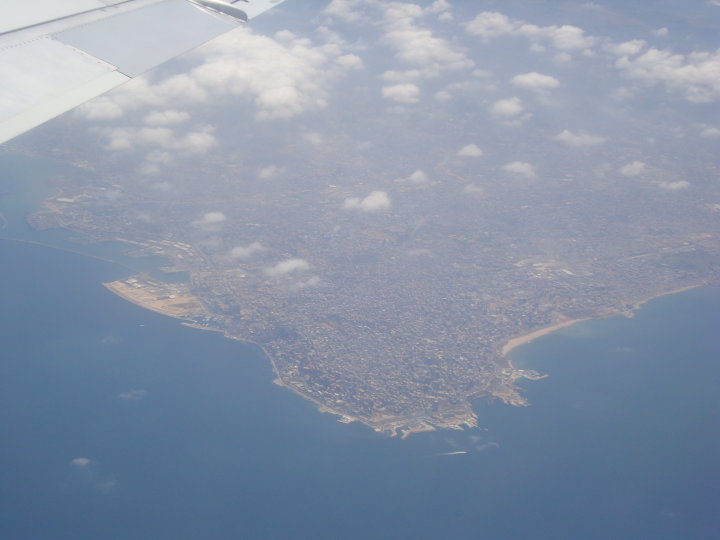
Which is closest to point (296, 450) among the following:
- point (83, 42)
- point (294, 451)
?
point (294, 451)

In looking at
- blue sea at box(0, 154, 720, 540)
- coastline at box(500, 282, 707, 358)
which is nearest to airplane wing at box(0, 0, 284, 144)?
blue sea at box(0, 154, 720, 540)

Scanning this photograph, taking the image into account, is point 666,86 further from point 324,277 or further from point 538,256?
point 324,277

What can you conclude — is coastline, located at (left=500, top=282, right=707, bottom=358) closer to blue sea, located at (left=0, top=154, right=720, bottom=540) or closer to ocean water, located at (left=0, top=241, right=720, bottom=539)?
blue sea, located at (left=0, top=154, right=720, bottom=540)

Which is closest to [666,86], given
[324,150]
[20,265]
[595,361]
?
[324,150]

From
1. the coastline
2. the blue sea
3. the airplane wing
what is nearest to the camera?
the airplane wing

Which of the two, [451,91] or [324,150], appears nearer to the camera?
[324,150]

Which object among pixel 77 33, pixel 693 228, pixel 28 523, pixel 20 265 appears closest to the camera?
pixel 77 33

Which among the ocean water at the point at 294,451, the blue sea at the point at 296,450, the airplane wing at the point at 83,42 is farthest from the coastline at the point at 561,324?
the airplane wing at the point at 83,42
